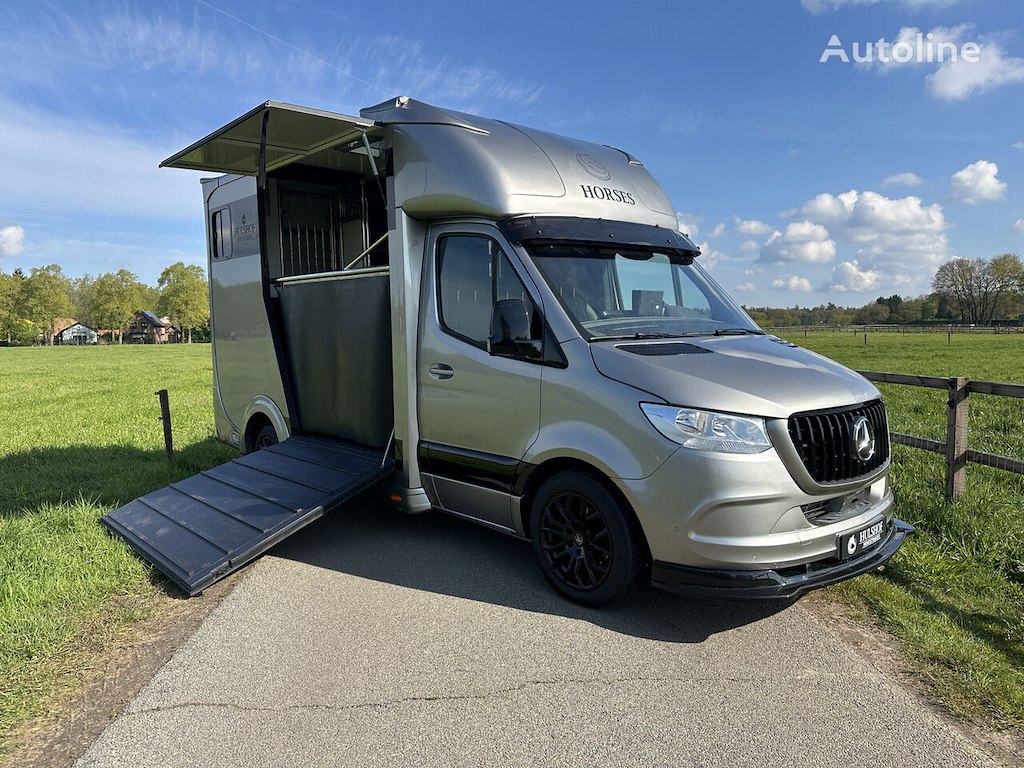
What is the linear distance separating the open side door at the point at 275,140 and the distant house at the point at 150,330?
126 meters

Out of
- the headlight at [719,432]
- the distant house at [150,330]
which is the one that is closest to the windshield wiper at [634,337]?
the headlight at [719,432]

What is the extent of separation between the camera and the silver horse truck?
3805mm

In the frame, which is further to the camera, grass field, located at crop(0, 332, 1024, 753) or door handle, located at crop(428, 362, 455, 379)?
door handle, located at crop(428, 362, 455, 379)

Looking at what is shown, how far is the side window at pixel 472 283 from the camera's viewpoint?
15.9 ft

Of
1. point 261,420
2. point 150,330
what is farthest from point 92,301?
point 261,420

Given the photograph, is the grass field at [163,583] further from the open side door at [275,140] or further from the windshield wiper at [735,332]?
the open side door at [275,140]

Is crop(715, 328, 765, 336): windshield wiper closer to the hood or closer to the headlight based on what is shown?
the hood

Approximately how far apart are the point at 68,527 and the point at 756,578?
538 cm

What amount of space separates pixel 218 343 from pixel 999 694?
7650 mm

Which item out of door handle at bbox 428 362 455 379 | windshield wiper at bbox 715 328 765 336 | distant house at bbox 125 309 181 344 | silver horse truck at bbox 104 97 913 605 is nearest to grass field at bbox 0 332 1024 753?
silver horse truck at bbox 104 97 913 605

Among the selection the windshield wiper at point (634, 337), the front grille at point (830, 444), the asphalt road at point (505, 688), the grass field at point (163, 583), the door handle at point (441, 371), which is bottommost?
the asphalt road at point (505, 688)

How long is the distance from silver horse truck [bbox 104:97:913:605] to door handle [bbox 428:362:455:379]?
1cm

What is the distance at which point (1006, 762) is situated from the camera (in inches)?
113

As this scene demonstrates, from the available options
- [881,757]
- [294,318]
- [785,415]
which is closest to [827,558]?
[785,415]
